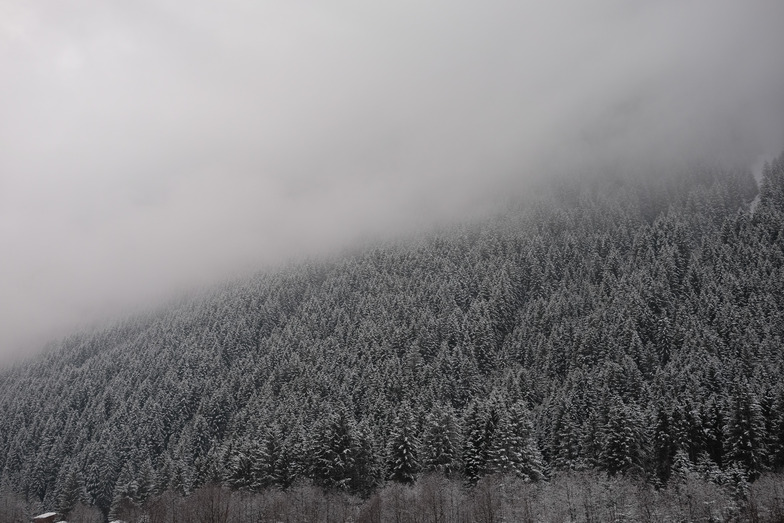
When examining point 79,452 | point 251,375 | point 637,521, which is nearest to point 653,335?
point 637,521

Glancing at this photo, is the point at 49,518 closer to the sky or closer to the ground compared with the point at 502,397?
closer to the ground

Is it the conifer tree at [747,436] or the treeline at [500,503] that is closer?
the treeline at [500,503]

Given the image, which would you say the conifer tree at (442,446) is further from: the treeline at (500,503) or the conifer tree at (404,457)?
the treeline at (500,503)

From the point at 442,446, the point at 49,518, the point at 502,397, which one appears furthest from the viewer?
the point at 49,518

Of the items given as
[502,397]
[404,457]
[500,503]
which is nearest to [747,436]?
[500,503]

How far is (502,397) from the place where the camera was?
112m

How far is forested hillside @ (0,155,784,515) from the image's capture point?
3305 inches

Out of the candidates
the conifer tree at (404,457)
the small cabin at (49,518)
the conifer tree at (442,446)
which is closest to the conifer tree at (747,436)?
the conifer tree at (442,446)

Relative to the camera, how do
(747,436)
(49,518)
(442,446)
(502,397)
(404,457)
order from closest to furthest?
(747,436), (404,457), (442,446), (502,397), (49,518)

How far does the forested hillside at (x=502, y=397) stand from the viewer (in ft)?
275

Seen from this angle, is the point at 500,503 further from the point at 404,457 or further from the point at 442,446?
the point at 404,457

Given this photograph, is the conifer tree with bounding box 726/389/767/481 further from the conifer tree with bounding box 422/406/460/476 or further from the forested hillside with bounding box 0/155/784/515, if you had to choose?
the conifer tree with bounding box 422/406/460/476

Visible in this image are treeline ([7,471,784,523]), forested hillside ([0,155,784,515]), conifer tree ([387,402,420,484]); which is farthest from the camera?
conifer tree ([387,402,420,484])

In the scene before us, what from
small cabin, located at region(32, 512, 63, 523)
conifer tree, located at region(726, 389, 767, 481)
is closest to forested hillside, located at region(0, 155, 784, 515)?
conifer tree, located at region(726, 389, 767, 481)
